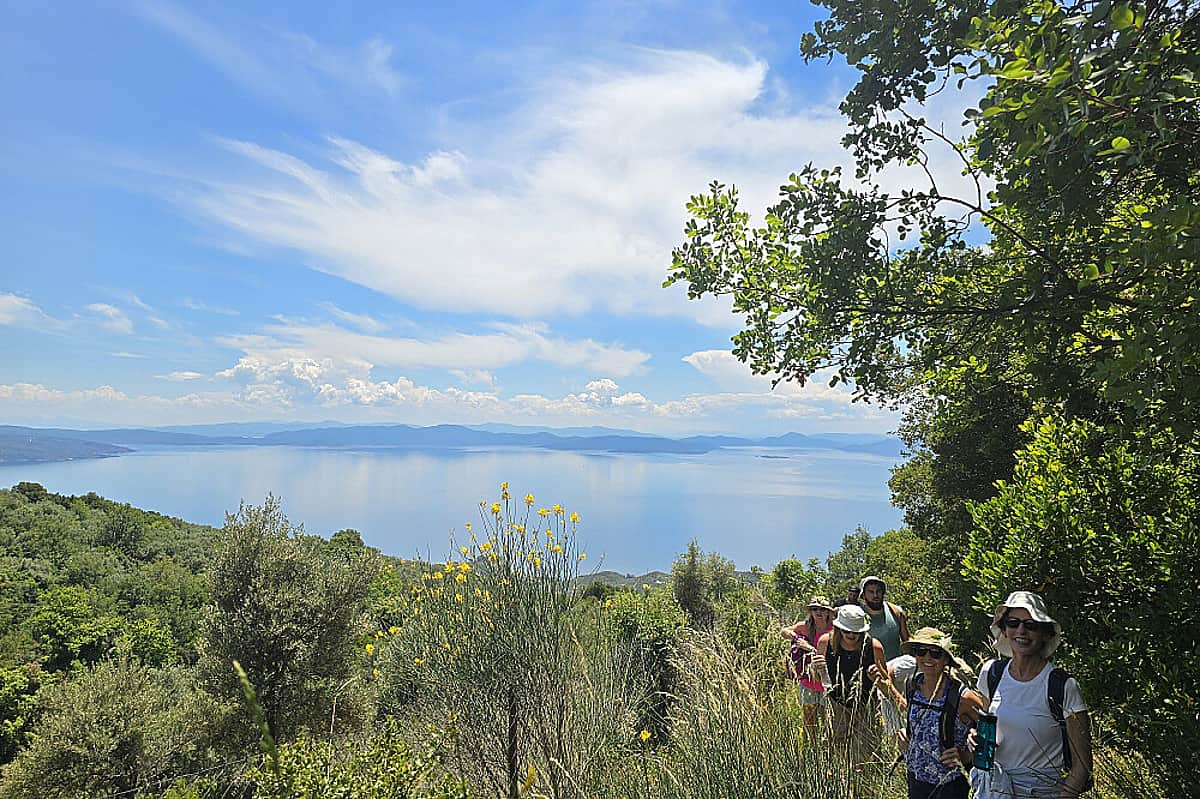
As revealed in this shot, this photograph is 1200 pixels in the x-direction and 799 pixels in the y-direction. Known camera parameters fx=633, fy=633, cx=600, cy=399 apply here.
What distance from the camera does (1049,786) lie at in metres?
2.83

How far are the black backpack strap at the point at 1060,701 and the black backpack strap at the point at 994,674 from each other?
0.26 meters

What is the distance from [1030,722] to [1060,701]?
164 mm

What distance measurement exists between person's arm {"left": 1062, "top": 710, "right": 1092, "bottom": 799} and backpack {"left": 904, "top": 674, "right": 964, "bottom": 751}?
483mm

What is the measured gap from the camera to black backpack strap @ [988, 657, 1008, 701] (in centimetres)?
313

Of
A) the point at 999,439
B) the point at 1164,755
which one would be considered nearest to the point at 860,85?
the point at 1164,755

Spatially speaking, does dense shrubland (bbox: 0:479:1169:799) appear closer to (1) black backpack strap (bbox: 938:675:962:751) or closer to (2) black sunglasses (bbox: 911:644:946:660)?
(1) black backpack strap (bbox: 938:675:962:751)

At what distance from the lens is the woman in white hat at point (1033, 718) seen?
2809mm

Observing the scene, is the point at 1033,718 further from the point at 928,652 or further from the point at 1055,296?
the point at 1055,296

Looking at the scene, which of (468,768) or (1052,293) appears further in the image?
(468,768)

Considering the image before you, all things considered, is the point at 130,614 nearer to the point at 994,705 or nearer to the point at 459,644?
the point at 459,644

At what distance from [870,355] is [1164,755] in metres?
2.68

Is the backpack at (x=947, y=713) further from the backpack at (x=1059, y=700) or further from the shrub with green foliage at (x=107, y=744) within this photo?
the shrub with green foliage at (x=107, y=744)

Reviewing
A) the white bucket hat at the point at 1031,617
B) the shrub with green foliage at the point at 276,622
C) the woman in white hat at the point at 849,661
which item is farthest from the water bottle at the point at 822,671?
the shrub with green foliage at the point at 276,622

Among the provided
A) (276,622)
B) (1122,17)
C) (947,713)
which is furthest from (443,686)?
(276,622)
